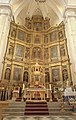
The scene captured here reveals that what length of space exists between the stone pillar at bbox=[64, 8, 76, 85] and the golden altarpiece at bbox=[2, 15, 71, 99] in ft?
2.22

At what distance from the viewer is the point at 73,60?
13.7 m

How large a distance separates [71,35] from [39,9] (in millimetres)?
10621

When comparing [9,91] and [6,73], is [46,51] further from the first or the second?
[9,91]

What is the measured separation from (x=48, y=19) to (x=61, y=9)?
2.66 m

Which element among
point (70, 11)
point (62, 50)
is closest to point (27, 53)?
point (62, 50)

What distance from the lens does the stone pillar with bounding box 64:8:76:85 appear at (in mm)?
13555

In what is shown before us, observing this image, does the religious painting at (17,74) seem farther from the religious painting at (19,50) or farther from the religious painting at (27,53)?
the religious painting at (27,53)

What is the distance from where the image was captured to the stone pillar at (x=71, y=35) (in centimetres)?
1355

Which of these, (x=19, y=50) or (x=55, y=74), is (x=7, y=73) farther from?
(x=55, y=74)

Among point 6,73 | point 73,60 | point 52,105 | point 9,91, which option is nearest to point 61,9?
point 73,60

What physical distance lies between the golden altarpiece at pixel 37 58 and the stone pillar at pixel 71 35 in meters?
0.68

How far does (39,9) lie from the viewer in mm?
22766

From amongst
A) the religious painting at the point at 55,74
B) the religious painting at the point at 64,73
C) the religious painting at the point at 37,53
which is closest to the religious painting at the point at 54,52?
the religious painting at the point at 37,53

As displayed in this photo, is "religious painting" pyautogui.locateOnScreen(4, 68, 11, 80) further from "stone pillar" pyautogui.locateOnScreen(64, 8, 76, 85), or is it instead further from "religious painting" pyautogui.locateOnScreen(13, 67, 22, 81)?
"stone pillar" pyautogui.locateOnScreen(64, 8, 76, 85)
